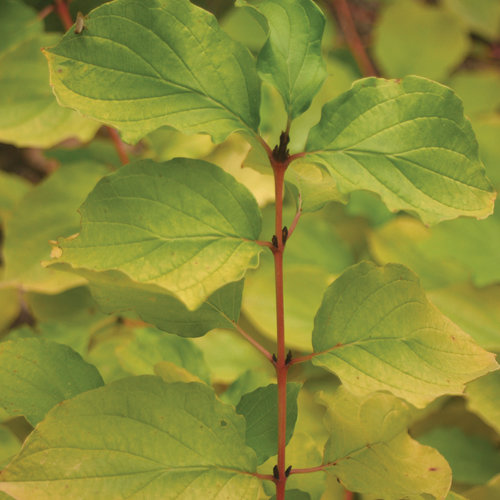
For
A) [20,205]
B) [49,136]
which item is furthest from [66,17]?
[20,205]

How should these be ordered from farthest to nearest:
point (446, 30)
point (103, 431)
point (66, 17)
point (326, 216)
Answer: point (446, 30)
point (326, 216)
point (66, 17)
point (103, 431)

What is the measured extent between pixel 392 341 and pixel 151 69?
0.27 metres

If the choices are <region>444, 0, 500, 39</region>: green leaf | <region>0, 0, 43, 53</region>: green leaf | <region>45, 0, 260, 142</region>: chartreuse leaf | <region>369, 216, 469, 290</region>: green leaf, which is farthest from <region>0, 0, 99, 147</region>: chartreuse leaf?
<region>444, 0, 500, 39</region>: green leaf

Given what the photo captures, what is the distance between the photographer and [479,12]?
57.5 inches

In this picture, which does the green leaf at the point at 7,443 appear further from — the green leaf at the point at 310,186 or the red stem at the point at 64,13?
the red stem at the point at 64,13

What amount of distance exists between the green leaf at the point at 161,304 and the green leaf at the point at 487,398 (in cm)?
33

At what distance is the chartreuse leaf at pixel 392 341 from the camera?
0.43 m

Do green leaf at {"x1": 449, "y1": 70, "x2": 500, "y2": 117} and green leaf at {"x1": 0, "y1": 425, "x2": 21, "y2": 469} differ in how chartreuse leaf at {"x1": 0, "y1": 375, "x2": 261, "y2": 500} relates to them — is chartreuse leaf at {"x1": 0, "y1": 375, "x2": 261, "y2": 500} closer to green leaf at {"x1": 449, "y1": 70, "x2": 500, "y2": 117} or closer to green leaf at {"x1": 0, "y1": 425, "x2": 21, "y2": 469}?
green leaf at {"x1": 0, "y1": 425, "x2": 21, "y2": 469}

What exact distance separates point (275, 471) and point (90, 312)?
51cm

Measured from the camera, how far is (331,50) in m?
1.35

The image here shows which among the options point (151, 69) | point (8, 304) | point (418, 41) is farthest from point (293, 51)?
point (418, 41)

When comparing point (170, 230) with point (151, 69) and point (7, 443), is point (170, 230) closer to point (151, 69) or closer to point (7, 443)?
point (151, 69)

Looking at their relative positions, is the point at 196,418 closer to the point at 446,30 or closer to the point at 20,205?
the point at 20,205

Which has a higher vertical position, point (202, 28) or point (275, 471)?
point (202, 28)
